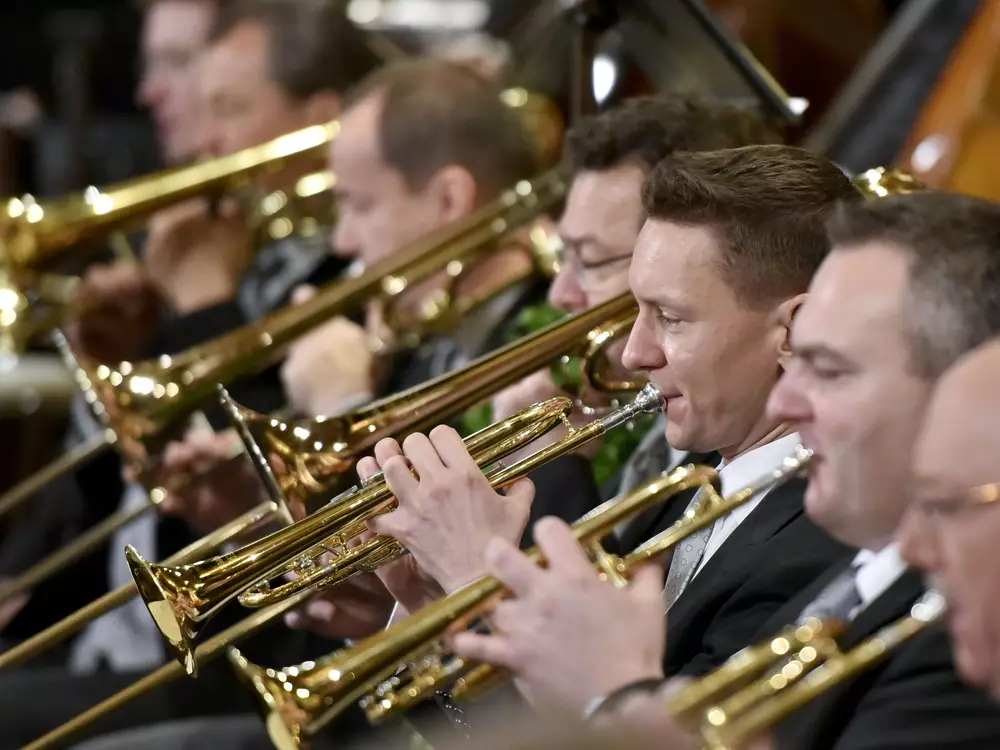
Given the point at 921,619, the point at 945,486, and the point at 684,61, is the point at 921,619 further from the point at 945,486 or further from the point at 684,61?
the point at 684,61

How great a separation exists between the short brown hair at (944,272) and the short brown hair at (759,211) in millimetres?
311

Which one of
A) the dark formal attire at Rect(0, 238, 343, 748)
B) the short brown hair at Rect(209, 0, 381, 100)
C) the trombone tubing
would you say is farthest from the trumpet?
the short brown hair at Rect(209, 0, 381, 100)

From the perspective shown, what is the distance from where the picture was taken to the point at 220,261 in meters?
3.22

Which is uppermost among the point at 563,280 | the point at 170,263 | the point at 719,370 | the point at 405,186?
the point at 170,263

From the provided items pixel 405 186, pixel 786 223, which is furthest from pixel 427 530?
pixel 405 186

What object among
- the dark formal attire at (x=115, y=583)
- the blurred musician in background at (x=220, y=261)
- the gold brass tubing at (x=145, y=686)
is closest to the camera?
the gold brass tubing at (x=145, y=686)

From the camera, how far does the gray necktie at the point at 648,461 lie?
1895mm

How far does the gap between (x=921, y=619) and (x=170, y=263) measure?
243 centimetres

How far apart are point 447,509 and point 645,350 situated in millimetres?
317

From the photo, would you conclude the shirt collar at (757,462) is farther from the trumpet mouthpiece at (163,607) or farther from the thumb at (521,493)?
the trumpet mouthpiece at (163,607)

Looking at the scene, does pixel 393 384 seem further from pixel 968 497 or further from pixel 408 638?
pixel 968 497

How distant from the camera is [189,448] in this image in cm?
247

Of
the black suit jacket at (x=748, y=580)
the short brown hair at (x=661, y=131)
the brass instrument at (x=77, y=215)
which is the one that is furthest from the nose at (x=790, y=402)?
the brass instrument at (x=77, y=215)

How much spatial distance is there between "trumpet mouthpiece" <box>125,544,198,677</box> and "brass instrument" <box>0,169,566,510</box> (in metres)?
0.83
